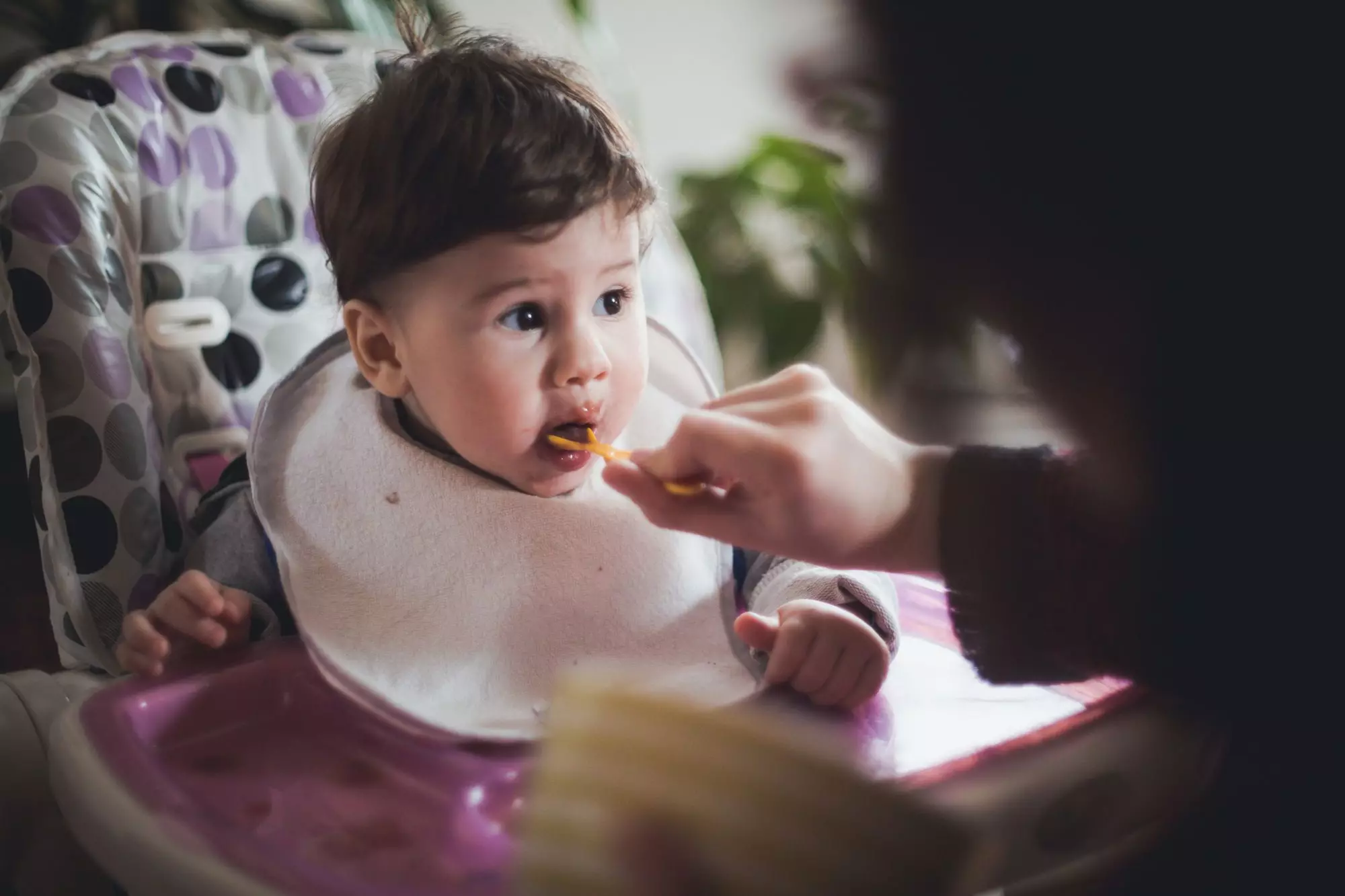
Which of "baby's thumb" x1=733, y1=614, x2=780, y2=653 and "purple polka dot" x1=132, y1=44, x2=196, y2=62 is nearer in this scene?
"baby's thumb" x1=733, y1=614, x2=780, y2=653

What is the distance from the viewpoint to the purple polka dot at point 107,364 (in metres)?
0.86

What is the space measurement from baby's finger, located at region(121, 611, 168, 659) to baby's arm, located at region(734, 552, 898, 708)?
1.32ft

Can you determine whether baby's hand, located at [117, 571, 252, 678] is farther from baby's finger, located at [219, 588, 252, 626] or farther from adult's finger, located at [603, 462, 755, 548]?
adult's finger, located at [603, 462, 755, 548]

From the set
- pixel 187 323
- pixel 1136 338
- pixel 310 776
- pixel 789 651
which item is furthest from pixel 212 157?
pixel 1136 338

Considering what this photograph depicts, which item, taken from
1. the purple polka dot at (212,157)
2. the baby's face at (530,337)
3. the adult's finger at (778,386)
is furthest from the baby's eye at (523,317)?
the purple polka dot at (212,157)

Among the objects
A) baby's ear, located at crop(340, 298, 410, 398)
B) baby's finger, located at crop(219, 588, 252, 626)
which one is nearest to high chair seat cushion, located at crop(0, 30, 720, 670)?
baby's finger, located at crop(219, 588, 252, 626)

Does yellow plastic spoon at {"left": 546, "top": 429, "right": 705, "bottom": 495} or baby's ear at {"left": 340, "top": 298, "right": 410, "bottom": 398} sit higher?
baby's ear at {"left": 340, "top": 298, "right": 410, "bottom": 398}

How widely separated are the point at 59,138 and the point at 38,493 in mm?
291

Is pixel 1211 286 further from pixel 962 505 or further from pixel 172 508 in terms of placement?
pixel 172 508

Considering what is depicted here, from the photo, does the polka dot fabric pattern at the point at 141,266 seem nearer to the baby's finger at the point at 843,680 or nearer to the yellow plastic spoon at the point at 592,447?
the yellow plastic spoon at the point at 592,447

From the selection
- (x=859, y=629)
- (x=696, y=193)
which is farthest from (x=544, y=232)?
(x=859, y=629)

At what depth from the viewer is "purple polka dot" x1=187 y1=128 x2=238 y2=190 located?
99cm

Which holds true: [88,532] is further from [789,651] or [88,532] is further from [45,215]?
[789,651]

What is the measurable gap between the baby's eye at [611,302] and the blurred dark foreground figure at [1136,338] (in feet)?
1.41
